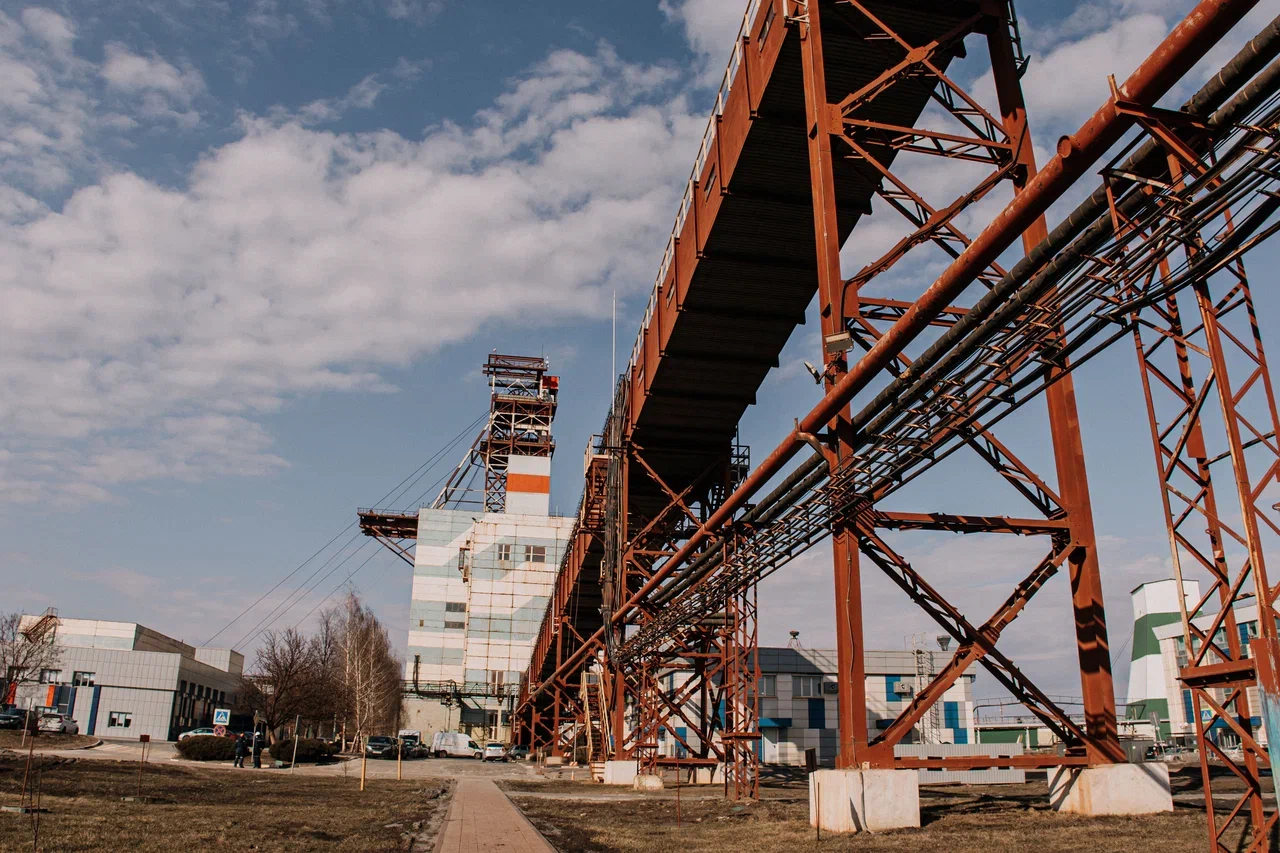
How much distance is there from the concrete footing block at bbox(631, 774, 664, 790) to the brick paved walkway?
6161mm

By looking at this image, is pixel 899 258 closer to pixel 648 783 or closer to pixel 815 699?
pixel 648 783

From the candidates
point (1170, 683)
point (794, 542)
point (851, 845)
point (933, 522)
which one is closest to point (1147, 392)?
point (933, 522)

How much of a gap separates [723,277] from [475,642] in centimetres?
6126

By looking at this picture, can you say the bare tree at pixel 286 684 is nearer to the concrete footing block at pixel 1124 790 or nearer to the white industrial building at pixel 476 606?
the white industrial building at pixel 476 606

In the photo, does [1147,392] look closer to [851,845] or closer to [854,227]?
[851,845]

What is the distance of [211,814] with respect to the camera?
15633mm

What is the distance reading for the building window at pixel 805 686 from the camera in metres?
51.3

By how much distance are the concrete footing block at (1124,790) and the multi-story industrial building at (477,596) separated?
66241mm

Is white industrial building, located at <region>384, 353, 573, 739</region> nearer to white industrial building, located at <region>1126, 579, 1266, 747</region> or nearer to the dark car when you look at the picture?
the dark car

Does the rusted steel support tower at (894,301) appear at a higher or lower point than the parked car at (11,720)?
higher

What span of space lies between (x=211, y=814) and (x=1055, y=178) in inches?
628

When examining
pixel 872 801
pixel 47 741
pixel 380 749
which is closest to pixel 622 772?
pixel 872 801

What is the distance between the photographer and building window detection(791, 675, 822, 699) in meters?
51.3

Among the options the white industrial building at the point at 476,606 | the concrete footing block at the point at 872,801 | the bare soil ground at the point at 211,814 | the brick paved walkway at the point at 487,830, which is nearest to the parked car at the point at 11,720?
the bare soil ground at the point at 211,814
